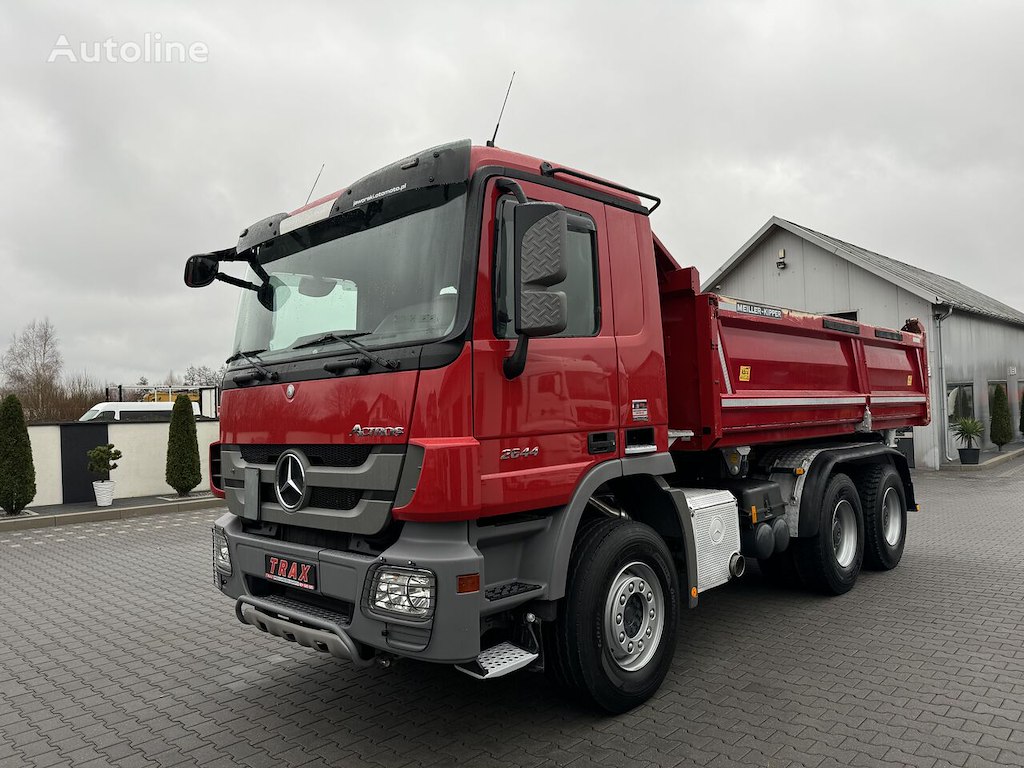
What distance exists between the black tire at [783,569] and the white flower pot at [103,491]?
11.7 meters

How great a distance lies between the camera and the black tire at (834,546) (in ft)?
19.1

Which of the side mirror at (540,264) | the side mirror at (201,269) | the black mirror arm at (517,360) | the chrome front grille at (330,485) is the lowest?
the chrome front grille at (330,485)

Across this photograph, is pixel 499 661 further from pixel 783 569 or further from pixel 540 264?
pixel 783 569

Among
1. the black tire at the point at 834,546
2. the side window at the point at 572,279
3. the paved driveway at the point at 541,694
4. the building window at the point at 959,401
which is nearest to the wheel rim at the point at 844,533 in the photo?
the black tire at the point at 834,546

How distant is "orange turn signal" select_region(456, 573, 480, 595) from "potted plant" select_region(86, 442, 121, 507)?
12.1m

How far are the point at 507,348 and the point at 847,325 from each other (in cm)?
431

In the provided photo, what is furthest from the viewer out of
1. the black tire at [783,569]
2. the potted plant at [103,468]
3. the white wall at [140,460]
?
the white wall at [140,460]

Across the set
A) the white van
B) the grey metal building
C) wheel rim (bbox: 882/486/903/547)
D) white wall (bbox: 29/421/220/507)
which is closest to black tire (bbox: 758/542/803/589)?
wheel rim (bbox: 882/486/903/547)

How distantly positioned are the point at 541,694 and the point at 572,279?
2.36m

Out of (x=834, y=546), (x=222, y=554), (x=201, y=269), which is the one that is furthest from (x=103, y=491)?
(x=834, y=546)

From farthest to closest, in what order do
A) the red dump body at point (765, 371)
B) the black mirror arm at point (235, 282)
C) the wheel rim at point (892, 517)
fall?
the wheel rim at point (892, 517) → the red dump body at point (765, 371) → the black mirror arm at point (235, 282)

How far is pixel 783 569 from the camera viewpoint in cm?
612

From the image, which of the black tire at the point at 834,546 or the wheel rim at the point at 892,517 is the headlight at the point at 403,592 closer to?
the black tire at the point at 834,546

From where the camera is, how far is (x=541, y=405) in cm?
349
